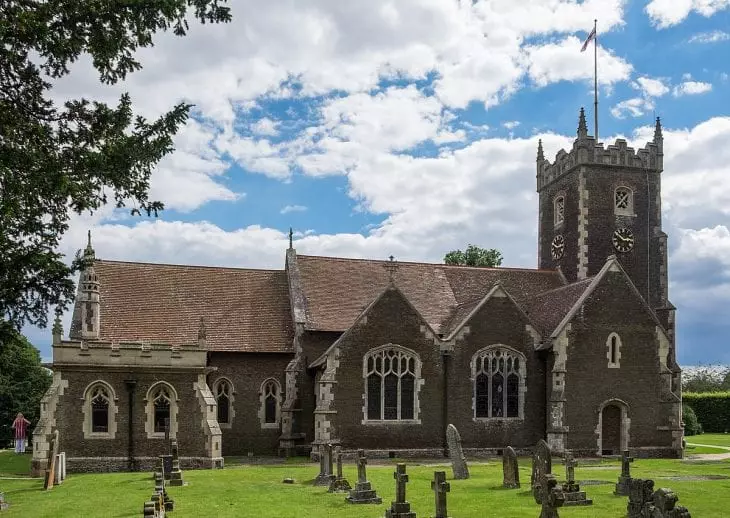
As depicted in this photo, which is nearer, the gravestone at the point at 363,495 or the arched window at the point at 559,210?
the gravestone at the point at 363,495

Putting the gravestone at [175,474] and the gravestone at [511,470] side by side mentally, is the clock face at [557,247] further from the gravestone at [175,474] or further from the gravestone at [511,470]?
the gravestone at [175,474]

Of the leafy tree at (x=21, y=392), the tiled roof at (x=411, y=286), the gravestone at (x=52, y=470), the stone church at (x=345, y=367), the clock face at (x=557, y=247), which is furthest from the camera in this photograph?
the leafy tree at (x=21, y=392)

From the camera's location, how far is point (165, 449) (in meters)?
29.2

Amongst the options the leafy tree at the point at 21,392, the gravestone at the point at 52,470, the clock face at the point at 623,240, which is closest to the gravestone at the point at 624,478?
the gravestone at the point at 52,470

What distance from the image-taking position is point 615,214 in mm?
40188

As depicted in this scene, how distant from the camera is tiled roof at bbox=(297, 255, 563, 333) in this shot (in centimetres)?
3556

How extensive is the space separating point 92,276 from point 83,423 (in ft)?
22.4

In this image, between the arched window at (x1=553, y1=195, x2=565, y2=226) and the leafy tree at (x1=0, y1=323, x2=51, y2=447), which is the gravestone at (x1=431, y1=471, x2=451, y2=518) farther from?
the leafy tree at (x1=0, y1=323, x2=51, y2=447)

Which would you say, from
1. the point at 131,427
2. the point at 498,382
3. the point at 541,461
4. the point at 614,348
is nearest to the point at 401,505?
the point at 541,461

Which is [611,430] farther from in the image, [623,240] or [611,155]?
[611,155]

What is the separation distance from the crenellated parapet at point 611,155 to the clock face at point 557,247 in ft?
11.4

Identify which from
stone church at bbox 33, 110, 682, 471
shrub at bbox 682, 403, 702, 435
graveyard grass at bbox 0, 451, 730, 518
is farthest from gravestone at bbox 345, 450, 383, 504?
shrub at bbox 682, 403, 702, 435

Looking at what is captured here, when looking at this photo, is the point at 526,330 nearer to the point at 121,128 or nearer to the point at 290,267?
the point at 290,267

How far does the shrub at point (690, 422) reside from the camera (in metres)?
50.1
